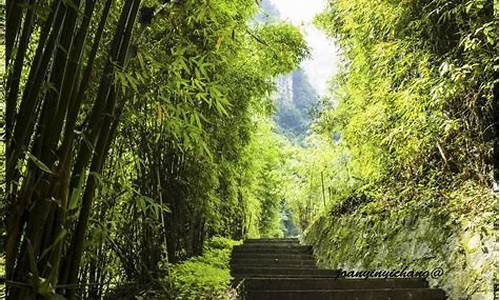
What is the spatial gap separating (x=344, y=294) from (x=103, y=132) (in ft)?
7.55

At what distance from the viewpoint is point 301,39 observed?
4.74 m

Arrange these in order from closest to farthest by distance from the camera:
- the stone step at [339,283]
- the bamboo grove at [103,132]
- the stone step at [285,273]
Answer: the bamboo grove at [103,132], the stone step at [339,283], the stone step at [285,273]

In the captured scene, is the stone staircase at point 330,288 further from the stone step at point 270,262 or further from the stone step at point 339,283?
the stone step at point 270,262

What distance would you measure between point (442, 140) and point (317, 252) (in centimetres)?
381

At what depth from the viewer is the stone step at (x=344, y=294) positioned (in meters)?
3.17

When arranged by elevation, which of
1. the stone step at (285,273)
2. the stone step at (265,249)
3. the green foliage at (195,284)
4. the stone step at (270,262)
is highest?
the stone step at (265,249)

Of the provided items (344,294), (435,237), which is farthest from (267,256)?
(344,294)

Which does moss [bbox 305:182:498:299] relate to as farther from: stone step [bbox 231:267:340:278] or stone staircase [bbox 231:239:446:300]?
stone step [bbox 231:267:340:278]

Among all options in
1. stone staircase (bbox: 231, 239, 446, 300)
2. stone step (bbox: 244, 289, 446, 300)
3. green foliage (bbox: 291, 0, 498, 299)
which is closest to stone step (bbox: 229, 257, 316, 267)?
green foliage (bbox: 291, 0, 498, 299)

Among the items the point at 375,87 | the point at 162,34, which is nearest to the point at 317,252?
the point at 375,87

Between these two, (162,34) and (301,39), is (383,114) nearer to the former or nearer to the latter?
(301,39)

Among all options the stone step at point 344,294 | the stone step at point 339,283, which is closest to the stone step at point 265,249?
the stone step at point 339,283

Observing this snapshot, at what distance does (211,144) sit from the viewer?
3924 mm

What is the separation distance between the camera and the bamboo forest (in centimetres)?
116
